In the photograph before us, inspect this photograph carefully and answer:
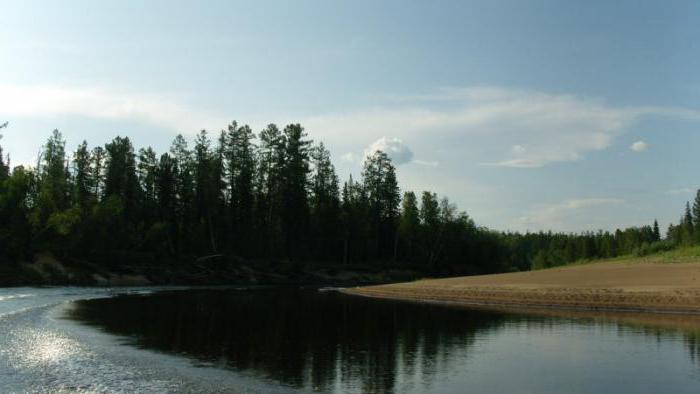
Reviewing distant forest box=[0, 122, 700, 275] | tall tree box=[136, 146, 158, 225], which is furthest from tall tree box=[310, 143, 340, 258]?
tall tree box=[136, 146, 158, 225]

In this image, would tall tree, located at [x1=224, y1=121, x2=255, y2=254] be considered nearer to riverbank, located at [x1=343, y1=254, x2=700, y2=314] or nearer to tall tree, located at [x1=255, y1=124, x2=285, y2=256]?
tall tree, located at [x1=255, y1=124, x2=285, y2=256]

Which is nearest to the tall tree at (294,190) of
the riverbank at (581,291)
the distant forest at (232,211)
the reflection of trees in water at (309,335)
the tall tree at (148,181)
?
the distant forest at (232,211)

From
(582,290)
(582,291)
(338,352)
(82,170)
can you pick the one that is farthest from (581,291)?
(82,170)

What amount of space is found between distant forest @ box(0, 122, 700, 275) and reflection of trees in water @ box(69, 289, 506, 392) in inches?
1721

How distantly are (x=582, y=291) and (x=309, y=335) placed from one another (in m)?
28.8

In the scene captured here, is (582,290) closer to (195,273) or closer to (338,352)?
(338,352)

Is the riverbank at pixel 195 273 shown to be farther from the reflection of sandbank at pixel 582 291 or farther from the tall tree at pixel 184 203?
the reflection of sandbank at pixel 582 291

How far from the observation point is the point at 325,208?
130m

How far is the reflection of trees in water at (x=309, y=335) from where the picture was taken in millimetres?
20656

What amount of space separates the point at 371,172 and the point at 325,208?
59.0 ft

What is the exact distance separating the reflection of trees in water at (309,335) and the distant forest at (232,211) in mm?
43704

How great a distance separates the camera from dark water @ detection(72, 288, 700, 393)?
749 inches

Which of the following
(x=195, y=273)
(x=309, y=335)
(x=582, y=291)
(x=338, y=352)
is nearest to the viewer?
(x=338, y=352)

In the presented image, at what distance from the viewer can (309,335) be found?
1202 inches
